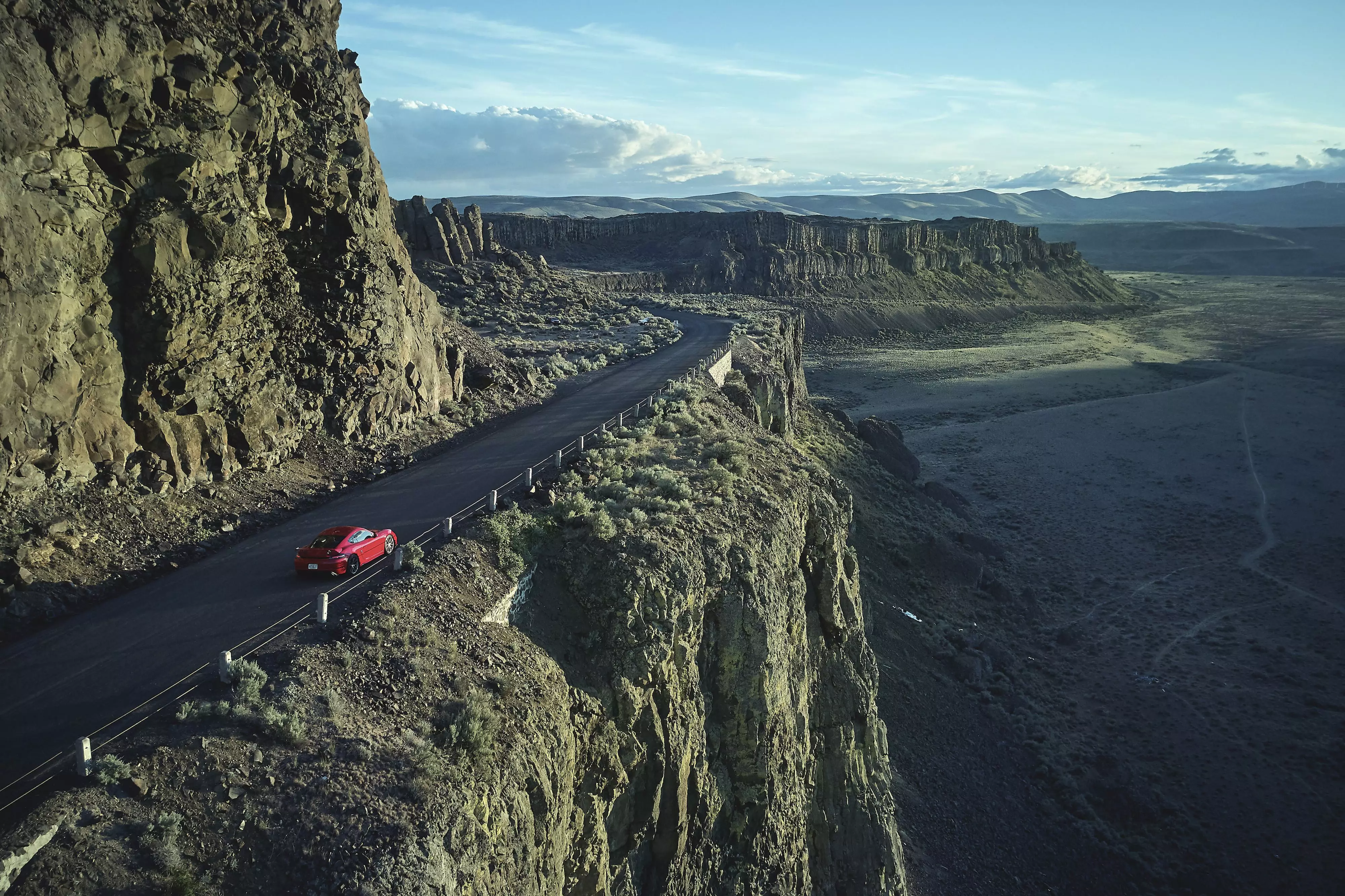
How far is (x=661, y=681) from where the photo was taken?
506 inches

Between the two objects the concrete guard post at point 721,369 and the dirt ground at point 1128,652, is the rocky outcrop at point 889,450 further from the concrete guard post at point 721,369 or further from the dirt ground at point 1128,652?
the concrete guard post at point 721,369

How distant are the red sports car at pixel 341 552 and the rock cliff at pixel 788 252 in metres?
78.6

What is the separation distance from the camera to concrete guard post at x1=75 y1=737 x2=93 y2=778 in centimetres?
832

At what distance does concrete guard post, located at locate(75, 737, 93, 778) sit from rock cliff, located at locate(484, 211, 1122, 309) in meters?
84.4

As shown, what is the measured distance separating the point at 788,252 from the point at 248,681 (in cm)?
10367

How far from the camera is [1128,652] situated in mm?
30750

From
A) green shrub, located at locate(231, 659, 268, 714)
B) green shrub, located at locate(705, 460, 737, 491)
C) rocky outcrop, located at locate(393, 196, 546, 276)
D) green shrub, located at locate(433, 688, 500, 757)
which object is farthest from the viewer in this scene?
rocky outcrop, located at locate(393, 196, 546, 276)

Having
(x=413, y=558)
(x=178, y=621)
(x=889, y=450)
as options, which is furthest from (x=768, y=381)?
(x=178, y=621)

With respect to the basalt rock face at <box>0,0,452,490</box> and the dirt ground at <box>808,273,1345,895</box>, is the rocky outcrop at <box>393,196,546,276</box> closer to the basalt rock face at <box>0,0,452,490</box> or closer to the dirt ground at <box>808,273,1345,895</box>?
the dirt ground at <box>808,273,1345,895</box>

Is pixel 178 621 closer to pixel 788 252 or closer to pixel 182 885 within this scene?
pixel 182 885

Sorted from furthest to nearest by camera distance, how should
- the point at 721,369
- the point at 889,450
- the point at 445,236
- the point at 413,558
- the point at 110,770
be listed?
the point at 445,236, the point at 889,450, the point at 721,369, the point at 413,558, the point at 110,770

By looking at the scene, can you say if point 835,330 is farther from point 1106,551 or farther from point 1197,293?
point 1197,293

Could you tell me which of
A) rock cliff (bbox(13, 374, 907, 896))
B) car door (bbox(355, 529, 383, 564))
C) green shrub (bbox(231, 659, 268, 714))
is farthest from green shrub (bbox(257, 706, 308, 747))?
car door (bbox(355, 529, 383, 564))

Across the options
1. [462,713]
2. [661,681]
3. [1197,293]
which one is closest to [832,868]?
[661,681]
